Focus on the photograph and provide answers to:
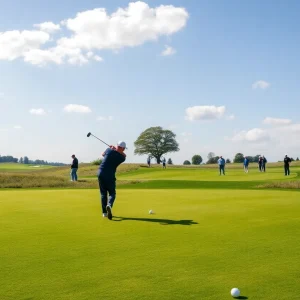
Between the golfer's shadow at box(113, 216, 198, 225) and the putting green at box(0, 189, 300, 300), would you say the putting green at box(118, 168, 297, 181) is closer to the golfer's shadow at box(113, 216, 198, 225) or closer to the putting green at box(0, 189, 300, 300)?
the golfer's shadow at box(113, 216, 198, 225)

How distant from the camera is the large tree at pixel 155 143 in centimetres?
11594

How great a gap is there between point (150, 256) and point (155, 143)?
109m

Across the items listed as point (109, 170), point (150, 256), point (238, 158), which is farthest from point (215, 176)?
point (238, 158)

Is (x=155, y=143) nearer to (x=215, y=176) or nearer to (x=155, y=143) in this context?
(x=155, y=143)

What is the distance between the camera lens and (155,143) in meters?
117

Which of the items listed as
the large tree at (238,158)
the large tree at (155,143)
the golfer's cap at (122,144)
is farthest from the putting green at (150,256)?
the large tree at (238,158)

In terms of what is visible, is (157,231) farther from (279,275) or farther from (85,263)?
(279,275)

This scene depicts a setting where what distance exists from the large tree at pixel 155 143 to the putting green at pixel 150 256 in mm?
103522

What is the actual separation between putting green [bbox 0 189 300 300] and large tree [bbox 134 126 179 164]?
10352 cm

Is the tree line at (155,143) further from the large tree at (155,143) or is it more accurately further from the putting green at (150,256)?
the putting green at (150,256)

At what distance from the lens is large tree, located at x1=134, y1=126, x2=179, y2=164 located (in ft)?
380

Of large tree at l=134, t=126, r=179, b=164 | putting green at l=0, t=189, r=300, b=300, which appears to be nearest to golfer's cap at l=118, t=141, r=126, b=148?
putting green at l=0, t=189, r=300, b=300

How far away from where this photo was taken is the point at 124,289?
545 cm

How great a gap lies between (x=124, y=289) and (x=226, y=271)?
167 cm
